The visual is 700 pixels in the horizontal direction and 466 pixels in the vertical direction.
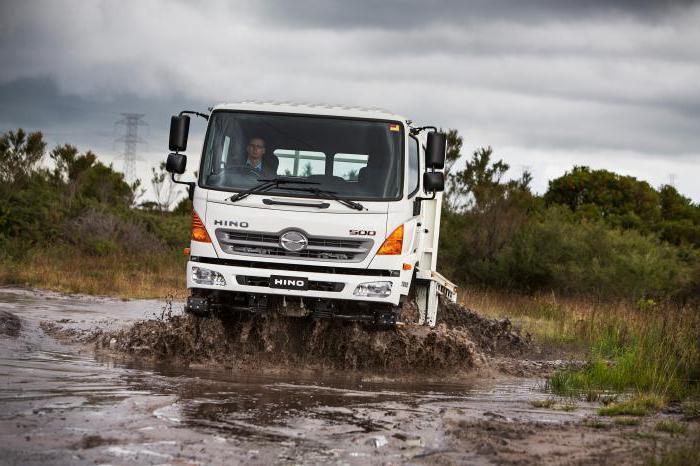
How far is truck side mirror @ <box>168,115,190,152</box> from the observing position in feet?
36.3

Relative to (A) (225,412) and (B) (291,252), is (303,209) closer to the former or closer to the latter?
(B) (291,252)

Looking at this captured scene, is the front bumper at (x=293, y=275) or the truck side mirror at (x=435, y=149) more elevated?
the truck side mirror at (x=435, y=149)

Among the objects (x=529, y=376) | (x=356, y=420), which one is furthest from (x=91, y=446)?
(x=529, y=376)

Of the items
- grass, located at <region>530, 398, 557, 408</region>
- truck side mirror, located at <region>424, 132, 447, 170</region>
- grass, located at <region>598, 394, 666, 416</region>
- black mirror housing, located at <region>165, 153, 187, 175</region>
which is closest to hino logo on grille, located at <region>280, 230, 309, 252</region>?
black mirror housing, located at <region>165, 153, 187, 175</region>

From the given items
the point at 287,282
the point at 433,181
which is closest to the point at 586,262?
the point at 433,181

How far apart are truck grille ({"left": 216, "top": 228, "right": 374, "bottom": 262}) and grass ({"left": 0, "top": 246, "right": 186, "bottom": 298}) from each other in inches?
450

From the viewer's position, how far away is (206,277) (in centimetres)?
1086

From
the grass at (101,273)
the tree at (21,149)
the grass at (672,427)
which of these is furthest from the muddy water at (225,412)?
the tree at (21,149)

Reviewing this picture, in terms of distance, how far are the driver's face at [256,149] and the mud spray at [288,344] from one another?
1806mm

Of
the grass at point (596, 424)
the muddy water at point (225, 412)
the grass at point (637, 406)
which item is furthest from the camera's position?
the grass at point (637, 406)

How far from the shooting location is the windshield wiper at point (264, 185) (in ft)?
35.5

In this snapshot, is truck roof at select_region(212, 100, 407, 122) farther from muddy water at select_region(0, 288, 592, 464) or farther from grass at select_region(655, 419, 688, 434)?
grass at select_region(655, 419, 688, 434)

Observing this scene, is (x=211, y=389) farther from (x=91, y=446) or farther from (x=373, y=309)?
(x=91, y=446)

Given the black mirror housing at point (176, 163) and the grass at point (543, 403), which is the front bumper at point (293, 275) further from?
the grass at point (543, 403)
